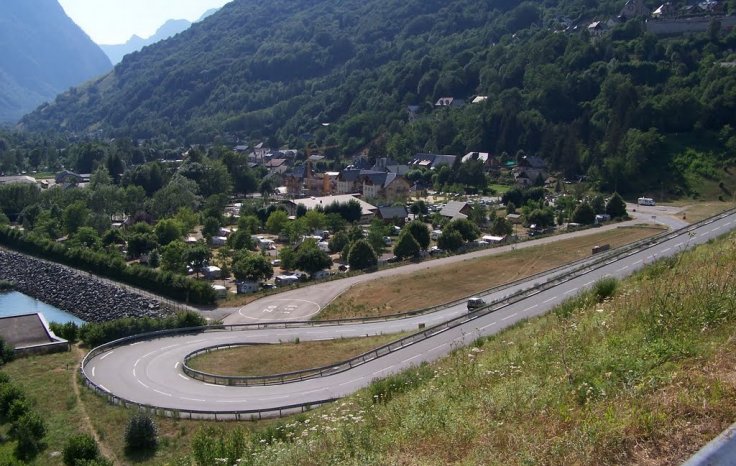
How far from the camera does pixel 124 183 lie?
5394 centimetres

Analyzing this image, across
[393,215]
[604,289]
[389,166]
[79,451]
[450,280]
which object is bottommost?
[450,280]

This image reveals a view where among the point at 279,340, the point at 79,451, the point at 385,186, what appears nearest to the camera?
the point at 79,451

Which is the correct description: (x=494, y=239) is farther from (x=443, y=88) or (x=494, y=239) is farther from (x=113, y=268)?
(x=443, y=88)

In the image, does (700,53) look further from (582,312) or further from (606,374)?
(606,374)

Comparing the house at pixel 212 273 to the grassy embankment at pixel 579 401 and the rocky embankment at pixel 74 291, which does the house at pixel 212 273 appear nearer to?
the rocky embankment at pixel 74 291

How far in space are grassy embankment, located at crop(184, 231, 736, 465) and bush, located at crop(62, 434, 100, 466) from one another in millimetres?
4269

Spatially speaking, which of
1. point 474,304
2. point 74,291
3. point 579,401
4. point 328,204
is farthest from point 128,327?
point 328,204

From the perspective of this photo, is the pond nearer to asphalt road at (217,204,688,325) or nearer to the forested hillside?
asphalt road at (217,204,688,325)

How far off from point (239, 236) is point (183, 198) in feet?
42.1

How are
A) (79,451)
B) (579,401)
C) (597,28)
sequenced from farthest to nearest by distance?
(597,28), (79,451), (579,401)

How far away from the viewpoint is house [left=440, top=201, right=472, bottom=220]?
135ft

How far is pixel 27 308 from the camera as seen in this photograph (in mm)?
31062

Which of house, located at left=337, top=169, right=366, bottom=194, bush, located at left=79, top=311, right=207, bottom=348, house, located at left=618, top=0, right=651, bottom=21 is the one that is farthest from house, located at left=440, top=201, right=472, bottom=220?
house, located at left=618, top=0, right=651, bottom=21

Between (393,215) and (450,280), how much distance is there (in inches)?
647
